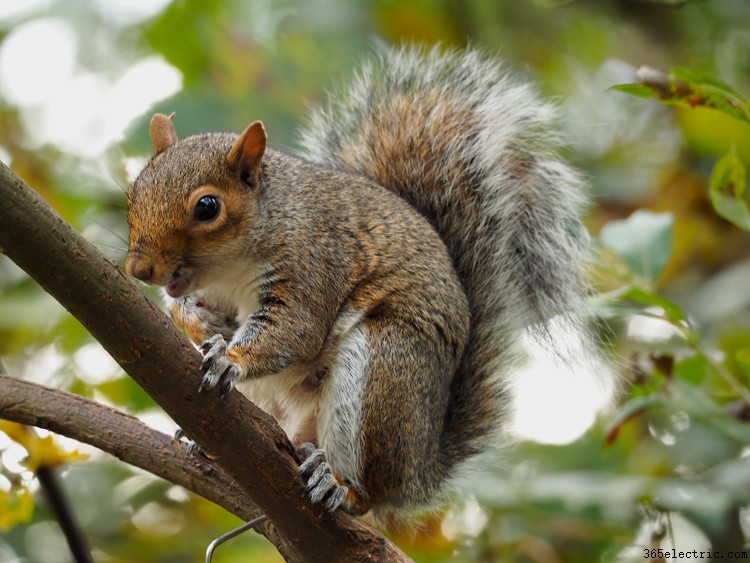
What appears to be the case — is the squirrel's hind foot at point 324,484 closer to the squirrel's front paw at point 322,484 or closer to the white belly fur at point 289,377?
the squirrel's front paw at point 322,484

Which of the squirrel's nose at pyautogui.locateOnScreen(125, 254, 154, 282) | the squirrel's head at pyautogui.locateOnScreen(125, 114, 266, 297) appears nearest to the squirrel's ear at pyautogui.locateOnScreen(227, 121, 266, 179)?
the squirrel's head at pyautogui.locateOnScreen(125, 114, 266, 297)

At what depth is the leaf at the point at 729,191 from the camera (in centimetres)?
179

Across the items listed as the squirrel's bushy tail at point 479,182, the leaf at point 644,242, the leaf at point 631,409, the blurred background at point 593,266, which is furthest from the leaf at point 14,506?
the leaf at point 644,242

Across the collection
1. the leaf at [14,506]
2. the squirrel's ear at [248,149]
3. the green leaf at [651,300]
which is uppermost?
the squirrel's ear at [248,149]

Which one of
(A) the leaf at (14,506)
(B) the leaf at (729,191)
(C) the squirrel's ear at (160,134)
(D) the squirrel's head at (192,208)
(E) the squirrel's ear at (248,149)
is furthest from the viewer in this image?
(C) the squirrel's ear at (160,134)

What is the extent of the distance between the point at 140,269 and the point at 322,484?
60 centimetres

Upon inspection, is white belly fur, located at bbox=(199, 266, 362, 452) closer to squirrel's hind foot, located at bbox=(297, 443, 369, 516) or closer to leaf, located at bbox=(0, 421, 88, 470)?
squirrel's hind foot, located at bbox=(297, 443, 369, 516)

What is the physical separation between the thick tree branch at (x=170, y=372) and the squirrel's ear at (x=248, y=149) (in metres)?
0.71

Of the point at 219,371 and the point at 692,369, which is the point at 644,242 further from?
the point at 219,371

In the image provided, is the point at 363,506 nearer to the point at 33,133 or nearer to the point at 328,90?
the point at 328,90

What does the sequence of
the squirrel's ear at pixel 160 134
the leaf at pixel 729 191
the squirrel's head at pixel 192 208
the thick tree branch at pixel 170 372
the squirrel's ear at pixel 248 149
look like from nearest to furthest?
1. the thick tree branch at pixel 170 372
2. the leaf at pixel 729 191
3. the squirrel's head at pixel 192 208
4. the squirrel's ear at pixel 248 149
5. the squirrel's ear at pixel 160 134

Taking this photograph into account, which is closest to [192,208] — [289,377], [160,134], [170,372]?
[160,134]

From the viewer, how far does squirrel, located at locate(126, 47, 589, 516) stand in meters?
2.13

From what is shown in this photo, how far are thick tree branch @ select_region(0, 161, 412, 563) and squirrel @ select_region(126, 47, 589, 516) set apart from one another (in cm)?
6
